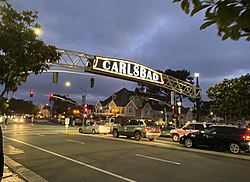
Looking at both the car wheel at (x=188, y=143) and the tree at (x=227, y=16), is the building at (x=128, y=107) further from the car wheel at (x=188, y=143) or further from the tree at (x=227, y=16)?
the tree at (x=227, y=16)

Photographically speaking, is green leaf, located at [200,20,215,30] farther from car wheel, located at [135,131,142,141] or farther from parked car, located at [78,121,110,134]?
parked car, located at [78,121,110,134]

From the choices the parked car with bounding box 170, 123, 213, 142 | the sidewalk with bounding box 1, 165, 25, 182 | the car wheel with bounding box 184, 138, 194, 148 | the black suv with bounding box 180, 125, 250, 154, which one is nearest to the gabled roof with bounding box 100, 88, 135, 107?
the parked car with bounding box 170, 123, 213, 142

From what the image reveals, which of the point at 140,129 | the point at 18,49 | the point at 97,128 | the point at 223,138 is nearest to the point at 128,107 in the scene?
the point at 97,128

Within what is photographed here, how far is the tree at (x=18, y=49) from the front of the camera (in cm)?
670

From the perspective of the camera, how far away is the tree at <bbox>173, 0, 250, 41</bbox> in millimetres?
1560

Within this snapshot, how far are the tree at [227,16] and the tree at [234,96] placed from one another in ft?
104

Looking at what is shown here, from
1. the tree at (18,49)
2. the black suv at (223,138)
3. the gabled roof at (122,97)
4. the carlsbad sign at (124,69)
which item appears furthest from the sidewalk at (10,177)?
the gabled roof at (122,97)

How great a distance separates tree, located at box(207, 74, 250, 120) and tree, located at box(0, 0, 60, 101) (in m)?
28.1

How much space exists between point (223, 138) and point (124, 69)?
13280 mm

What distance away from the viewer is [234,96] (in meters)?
31.6

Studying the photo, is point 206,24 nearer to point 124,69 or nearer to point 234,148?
point 234,148

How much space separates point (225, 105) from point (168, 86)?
26.2 ft

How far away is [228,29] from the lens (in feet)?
5.57

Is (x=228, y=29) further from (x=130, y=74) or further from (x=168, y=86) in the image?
(x=168, y=86)
